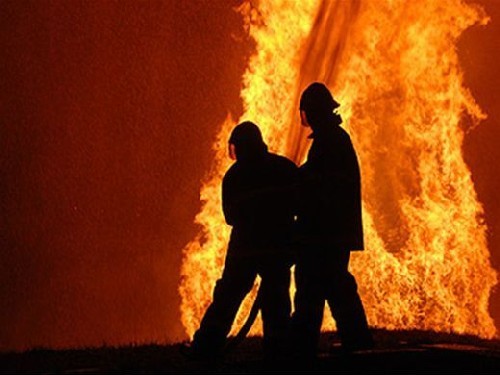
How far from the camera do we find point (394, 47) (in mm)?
13305

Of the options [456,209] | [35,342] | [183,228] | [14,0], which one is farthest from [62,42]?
[456,209]

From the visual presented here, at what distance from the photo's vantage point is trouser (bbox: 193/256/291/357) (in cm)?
739

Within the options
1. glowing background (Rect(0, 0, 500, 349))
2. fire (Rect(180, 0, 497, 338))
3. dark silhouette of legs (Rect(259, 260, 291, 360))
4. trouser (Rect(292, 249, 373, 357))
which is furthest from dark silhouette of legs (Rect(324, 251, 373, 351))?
glowing background (Rect(0, 0, 500, 349))

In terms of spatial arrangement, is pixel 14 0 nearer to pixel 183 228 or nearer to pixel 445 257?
pixel 183 228

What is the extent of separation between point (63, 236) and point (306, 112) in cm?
910

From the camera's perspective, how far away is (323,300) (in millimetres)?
7125

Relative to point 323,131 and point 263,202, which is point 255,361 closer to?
point 263,202

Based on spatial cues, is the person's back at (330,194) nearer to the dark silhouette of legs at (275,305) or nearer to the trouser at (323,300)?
the trouser at (323,300)

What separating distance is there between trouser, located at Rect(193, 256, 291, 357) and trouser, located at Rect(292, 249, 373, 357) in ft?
0.87

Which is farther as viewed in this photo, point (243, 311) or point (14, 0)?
point (14, 0)

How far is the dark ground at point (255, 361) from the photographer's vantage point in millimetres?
6492

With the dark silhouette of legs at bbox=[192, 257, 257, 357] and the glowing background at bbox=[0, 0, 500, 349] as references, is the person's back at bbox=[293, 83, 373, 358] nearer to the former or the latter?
the dark silhouette of legs at bbox=[192, 257, 257, 357]

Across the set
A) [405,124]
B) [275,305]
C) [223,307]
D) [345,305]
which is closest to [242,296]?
[223,307]

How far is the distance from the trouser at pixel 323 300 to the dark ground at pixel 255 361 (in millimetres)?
150
